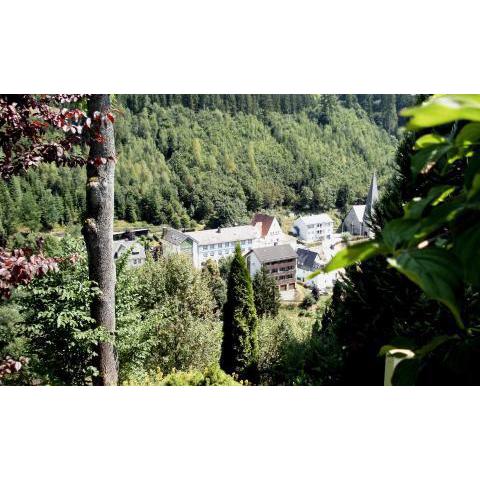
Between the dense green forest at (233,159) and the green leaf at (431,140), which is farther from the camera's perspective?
the dense green forest at (233,159)

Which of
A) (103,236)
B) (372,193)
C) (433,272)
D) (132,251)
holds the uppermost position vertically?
(433,272)

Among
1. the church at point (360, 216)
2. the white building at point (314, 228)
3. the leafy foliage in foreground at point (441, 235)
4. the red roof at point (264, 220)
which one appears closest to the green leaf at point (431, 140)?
the leafy foliage in foreground at point (441, 235)

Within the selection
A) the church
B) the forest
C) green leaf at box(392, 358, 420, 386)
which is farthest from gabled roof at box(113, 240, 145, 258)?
green leaf at box(392, 358, 420, 386)

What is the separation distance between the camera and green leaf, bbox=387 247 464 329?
25 centimetres

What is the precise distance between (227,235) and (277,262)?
734mm

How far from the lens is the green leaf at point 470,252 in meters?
0.26

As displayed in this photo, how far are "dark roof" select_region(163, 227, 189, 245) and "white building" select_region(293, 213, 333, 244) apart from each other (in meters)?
1.34

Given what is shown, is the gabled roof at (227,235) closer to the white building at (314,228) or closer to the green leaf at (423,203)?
the white building at (314,228)

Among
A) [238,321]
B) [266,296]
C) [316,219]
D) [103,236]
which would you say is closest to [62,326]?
[103,236]

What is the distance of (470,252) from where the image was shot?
0.26 metres

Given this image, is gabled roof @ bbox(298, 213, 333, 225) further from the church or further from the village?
the church

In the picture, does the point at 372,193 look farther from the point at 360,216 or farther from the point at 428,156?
the point at 428,156

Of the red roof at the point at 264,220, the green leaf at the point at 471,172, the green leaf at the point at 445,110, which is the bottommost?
the red roof at the point at 264,220

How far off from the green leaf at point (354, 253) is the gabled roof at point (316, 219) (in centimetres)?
548
